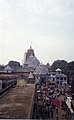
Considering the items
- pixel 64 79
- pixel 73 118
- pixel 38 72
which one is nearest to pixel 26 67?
pixel 38 72

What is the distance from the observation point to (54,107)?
965 inches

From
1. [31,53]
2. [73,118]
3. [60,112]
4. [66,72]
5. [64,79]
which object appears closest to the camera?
[73,118]

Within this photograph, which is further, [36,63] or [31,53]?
[31,53]

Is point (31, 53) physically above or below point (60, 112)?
above

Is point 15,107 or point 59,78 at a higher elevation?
point 59,78

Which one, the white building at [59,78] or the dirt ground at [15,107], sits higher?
the white building at [59,78]

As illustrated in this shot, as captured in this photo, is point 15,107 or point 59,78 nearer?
point 15,107

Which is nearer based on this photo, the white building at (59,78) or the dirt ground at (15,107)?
the dirt ground at (15,107)

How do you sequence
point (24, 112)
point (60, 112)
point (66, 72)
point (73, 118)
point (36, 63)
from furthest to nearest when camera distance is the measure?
point (36, 63) → point (66, 72) → point (60, 112) → point (73, 118) → point (24, 112)

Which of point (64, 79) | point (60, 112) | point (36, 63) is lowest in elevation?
point (60, 112)

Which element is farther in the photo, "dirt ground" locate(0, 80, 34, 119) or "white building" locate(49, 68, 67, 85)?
"white building" locate(49, 68, 67, 85)

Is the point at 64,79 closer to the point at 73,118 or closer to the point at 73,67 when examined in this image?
the point at 73,67

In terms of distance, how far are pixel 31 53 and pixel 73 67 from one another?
86.5 feet

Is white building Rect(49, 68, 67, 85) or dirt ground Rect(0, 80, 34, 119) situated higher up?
white building Rect(49, 68, 67, 85)
